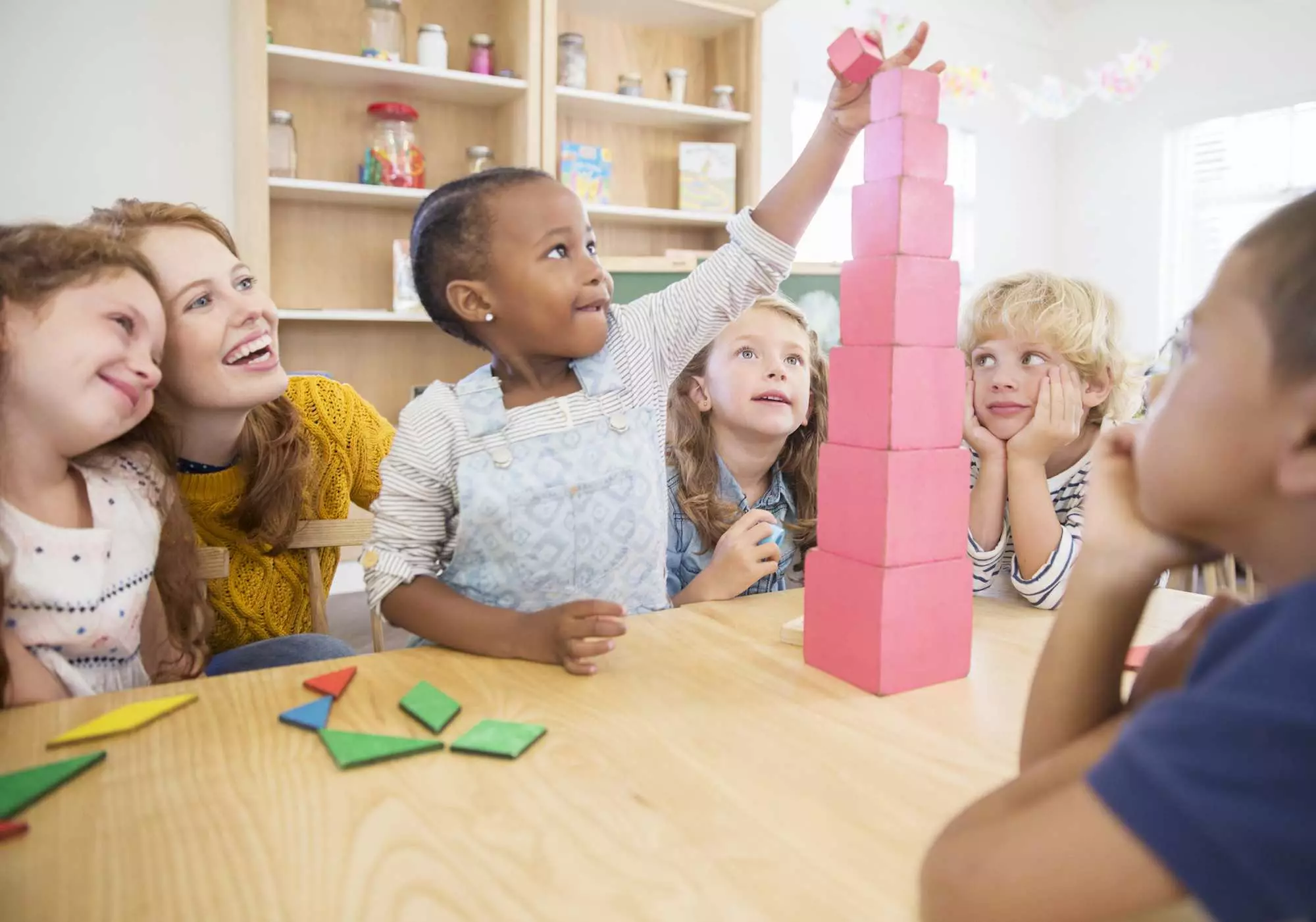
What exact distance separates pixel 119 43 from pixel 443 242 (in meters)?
2.49

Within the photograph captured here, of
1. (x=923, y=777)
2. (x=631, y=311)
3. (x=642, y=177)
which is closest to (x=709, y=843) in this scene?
(x=923, y=777)

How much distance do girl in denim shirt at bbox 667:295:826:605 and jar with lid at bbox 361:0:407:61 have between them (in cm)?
203

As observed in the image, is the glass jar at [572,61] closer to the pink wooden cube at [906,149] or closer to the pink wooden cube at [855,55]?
the pink wooden cube at [855,55]

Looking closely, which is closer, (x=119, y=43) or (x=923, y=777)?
(x=923, y=777)

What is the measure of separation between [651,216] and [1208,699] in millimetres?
3404

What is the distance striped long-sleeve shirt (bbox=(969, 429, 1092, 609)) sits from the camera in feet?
3.44

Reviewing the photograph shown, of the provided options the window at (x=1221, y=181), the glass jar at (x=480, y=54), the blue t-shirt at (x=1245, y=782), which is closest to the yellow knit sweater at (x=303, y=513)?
the blue t-shirt at (x=1245, y=782)

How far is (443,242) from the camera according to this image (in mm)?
1164

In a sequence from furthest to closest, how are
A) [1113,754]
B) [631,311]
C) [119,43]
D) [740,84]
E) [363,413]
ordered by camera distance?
[740,84] → [119,43] → [363,413] → [631,311] → [1113,754]

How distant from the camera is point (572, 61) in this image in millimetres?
3377

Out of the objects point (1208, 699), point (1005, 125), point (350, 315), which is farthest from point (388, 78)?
point (1005, 125)

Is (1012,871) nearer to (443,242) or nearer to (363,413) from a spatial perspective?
(443,242)

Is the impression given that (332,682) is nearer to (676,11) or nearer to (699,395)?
(699,395)

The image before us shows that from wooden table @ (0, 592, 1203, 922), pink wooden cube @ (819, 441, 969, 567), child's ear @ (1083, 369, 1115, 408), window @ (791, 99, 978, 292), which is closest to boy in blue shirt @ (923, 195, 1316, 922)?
wooden table @ (0, 592, 1203, 922)
